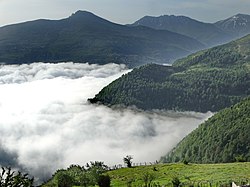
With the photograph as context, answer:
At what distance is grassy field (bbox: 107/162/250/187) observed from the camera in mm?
104562

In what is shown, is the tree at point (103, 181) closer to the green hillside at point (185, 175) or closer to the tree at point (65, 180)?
the green hillside at point (185, 175)

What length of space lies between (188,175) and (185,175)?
945 mm

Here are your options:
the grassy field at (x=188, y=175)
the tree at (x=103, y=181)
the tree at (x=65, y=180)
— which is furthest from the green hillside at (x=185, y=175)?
the tree at (x=103, y=181)

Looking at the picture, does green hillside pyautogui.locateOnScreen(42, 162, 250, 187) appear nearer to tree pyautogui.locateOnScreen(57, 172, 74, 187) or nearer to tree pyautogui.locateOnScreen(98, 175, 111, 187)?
tree pyautogui.locateOnScreen(57, 172, 74, 187)

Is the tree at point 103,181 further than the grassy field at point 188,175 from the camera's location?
Yes

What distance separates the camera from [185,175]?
4756 inches

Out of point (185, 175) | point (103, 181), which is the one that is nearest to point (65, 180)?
point (103, 181)

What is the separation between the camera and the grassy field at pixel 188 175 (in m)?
105

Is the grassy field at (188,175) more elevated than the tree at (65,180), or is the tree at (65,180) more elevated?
the grassy field at (188,175)

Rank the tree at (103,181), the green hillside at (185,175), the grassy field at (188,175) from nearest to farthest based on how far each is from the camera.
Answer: the grassy field at (188,175) → the green hillside at (185,175) → the tree at (103,181)

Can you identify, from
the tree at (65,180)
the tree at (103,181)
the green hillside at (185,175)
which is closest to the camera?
the green hillside at (185,175)

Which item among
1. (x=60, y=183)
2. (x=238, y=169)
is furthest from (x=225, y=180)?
(x=60, y=183)

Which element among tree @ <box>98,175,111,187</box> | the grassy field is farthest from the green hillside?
tree @ <box>98,175,111,187</box>

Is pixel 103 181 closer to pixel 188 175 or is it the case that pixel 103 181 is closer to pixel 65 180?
pixel 65 180
